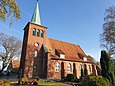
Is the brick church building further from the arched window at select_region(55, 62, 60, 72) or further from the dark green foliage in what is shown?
the dark green foliage

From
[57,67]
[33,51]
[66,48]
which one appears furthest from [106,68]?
[66,48]

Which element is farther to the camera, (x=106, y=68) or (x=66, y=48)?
(x=66, y=48)

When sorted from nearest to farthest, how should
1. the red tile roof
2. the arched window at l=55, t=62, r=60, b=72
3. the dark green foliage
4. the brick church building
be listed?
the dark green foliage
the brick church building
the arched window at l=55, t=62, r=60, b=72
the red tile roof

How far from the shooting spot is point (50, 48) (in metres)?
Result: 34.3

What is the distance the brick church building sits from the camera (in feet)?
101

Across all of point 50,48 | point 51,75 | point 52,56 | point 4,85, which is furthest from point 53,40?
point 4,85

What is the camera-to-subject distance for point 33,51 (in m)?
32.0

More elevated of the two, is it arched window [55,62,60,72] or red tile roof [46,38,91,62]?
red tile roof [46,38,91,62]

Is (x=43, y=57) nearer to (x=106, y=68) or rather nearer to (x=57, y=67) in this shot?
(x=57, y=67)

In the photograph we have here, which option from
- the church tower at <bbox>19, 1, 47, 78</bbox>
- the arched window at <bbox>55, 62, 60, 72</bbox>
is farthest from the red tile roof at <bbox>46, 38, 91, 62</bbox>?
the church tower at <bbox>19, 1, 47, 78</bbox>

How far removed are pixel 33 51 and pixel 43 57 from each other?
2940mm

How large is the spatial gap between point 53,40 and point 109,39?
16.2m

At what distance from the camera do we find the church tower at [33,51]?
3048 cm

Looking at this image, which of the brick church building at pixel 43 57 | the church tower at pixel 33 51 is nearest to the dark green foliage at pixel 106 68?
the brick church building at pixel 43 57
